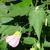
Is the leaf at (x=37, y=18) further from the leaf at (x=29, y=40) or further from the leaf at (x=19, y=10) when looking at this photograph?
the leaf at (x=29, y=40)

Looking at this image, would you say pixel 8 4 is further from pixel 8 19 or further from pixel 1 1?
pixel 8 19

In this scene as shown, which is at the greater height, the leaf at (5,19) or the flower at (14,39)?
the leaf at (5,19)

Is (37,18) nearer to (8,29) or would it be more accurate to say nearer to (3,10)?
(8,29)

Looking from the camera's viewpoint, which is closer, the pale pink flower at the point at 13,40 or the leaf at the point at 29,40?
the pale pink flower at the point at 13,40

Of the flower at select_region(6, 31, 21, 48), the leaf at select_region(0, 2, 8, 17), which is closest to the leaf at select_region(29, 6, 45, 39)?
the flower at select_region(6, 31, 21, 48)

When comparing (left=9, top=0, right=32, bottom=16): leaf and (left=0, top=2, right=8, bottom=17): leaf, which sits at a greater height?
(left=9, top=0, right=32, bottom=16): leaf

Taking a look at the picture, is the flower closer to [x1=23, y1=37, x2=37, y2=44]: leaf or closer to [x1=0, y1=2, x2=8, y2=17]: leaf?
[x1=23, y1=37, x2=37, y2=44]: leaf

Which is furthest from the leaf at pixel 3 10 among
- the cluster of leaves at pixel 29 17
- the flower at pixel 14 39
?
the flower at pixel 14 39

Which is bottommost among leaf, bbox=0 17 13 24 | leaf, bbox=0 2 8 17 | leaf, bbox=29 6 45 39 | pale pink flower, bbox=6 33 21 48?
pale pink flower, bbox=6 33 21 48
